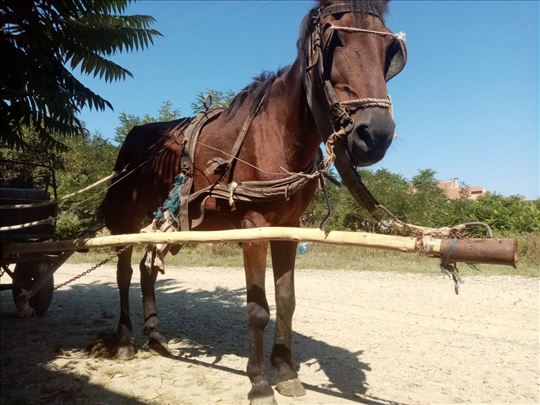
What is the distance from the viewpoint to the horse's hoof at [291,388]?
10.8 ft

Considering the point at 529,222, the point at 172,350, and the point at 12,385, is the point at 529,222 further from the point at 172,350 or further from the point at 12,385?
the point at 12,385

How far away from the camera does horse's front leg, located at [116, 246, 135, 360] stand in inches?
167

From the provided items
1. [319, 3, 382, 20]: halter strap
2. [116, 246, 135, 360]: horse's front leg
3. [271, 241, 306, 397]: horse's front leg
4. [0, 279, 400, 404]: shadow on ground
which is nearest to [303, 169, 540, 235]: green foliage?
[0, 279, 400, 404]: shadow on ground

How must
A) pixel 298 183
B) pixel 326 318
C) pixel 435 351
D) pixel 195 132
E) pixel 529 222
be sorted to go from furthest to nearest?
pixel 529 222, pixel 326 318, pixel 435 351, pixel 195 132, pixel 298 183

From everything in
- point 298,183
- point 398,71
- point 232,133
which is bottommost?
point 298,183

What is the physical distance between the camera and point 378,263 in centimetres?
1139

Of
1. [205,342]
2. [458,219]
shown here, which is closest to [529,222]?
[458,219]

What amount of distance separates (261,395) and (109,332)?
2241 mm

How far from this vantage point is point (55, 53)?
413cm

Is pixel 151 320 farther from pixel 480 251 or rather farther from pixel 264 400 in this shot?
pixel 480 251

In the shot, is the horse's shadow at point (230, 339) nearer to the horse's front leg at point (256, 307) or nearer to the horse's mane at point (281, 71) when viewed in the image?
the horse's front leg at point (256, 307)

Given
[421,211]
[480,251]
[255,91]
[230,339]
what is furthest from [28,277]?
[421,211]

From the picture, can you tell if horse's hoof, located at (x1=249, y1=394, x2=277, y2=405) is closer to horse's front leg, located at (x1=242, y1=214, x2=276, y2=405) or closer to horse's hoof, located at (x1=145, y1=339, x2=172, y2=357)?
horse's front leg, located at (x1=242, y1=214, x2=276, y2=405)

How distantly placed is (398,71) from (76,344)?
4011 millimetres
